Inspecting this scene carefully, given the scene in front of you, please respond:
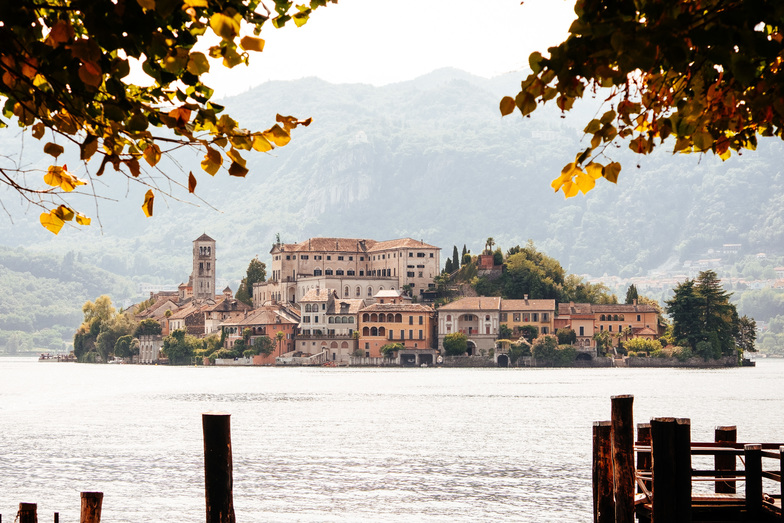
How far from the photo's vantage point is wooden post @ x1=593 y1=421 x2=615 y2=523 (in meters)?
18.5

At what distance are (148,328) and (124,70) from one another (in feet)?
591

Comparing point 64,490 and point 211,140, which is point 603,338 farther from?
point 211,140

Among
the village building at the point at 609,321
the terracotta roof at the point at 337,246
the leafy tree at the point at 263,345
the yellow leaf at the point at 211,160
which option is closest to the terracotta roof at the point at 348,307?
the leafy tree at the point at 263,345

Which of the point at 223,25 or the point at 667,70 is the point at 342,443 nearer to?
the point at 667,70

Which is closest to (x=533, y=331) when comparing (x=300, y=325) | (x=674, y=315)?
(x=674, y=315)

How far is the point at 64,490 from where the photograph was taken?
124 feet

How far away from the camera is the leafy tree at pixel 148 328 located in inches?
7165

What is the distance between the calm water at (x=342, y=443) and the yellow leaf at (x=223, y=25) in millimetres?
26741

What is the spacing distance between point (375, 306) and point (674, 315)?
127ft

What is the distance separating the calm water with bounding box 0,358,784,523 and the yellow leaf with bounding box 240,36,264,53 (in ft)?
86.7

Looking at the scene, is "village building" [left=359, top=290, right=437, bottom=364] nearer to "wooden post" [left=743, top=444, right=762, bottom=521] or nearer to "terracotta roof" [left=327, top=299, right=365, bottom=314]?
"terracotta roof" [left=327, top=299, right=365, bottom=314]

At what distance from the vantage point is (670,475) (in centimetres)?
1252

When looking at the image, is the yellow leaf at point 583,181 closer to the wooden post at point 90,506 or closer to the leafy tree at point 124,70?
the leafy tree at point 124,70

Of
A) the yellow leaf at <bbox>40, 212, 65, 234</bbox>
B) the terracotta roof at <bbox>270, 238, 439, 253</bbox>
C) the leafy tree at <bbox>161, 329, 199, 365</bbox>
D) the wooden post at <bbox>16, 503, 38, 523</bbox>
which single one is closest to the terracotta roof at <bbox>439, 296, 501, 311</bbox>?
the terracotta roof at <bbox>270, 238, 439, 253</bbox>
